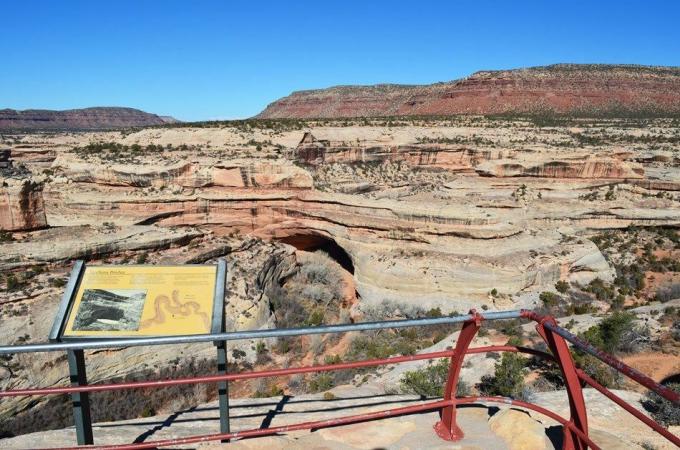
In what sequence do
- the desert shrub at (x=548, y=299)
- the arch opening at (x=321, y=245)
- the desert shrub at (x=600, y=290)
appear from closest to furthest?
the desert shrub at (x=548, y=299), the desert shrub at (x=600, y=290), the arch opening at (x=321, y=245)

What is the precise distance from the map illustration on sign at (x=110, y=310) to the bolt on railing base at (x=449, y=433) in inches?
119

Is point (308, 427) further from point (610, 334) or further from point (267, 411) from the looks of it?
point (610, 334)

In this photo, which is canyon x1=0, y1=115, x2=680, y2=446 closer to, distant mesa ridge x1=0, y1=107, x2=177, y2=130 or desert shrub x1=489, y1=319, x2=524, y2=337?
desert shrub x1=489, y1=319, x2=524, y2=337

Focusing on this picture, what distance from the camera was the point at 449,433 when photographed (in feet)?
12.6

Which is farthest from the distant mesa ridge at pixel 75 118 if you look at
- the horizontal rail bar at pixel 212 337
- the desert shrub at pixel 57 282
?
the horizontal rail bar at pixel 212 337

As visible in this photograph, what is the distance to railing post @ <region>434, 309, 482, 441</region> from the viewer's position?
10.7 feet

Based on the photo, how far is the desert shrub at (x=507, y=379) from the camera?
883 cm

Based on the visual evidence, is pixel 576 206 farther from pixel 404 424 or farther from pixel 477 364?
pixel 404 424

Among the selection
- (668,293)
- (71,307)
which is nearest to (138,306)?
(71,307)

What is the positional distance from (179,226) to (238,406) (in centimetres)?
1407

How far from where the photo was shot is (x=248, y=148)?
84.6ft

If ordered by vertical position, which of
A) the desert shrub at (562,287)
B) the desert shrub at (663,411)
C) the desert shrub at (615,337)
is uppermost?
the desert shrub at (663,411)

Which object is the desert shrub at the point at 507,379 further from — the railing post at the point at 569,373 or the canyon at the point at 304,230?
the railing post at the point at 569,373

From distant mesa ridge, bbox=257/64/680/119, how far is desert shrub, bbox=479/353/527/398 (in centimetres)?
7801
